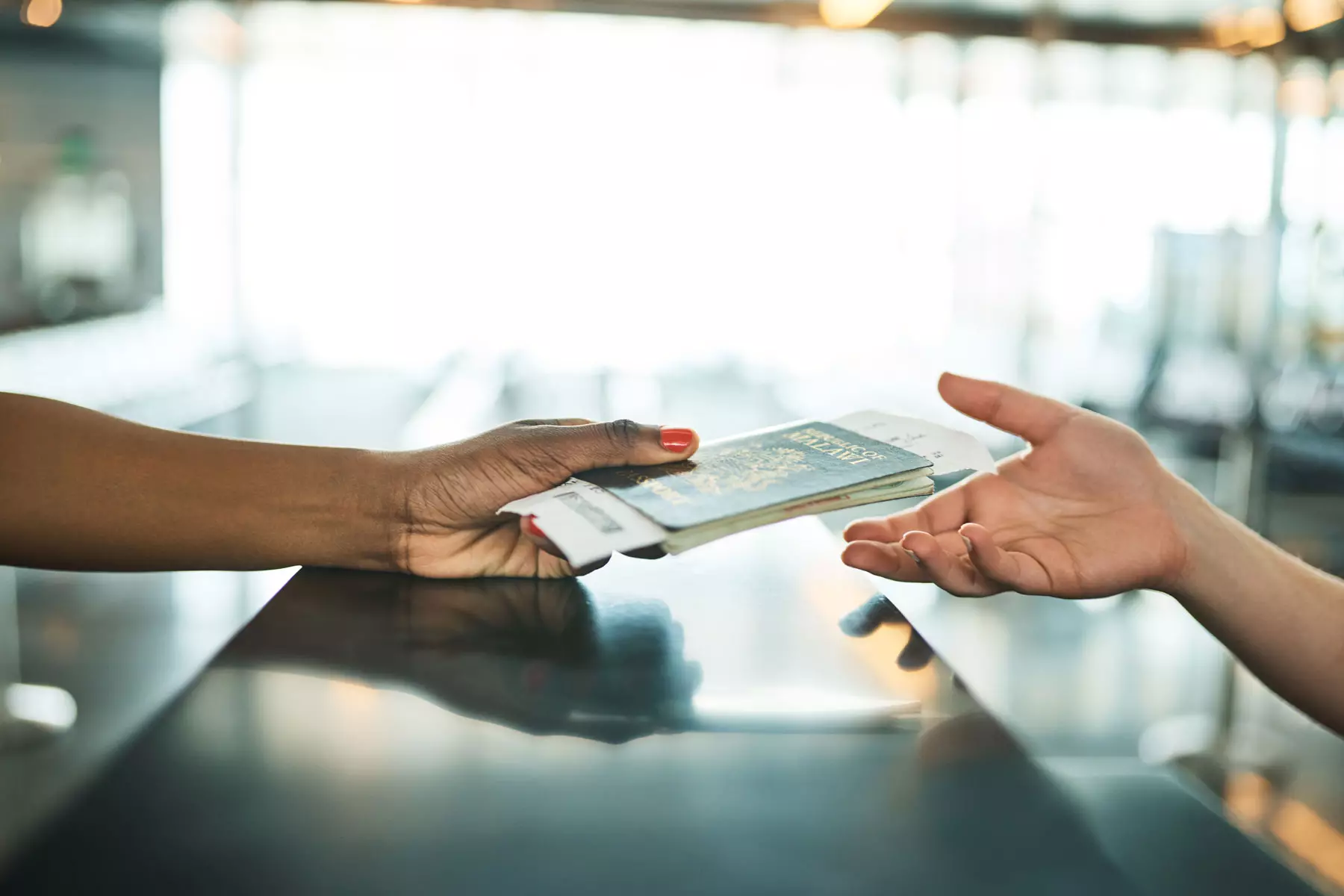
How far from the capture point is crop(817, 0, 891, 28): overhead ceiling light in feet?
16.0

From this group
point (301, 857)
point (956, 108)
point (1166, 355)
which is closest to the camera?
point (301, 857)

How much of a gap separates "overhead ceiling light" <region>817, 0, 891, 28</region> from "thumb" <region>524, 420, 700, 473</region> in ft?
14.9

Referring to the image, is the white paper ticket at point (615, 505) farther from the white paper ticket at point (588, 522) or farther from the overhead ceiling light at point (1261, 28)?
the overhead ceiling light at point (1261, 28)

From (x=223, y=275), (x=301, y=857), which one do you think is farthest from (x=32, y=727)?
(x=223, y=275)

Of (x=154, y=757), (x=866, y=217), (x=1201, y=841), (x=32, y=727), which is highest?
(x=866, y=217)

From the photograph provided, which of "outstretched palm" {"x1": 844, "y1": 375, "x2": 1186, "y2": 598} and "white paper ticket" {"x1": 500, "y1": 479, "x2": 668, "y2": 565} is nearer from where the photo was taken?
"white paper ticket" {"x1": 500, "y1": 479, "x2": 668, "y2": 565}

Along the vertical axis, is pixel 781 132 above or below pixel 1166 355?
above

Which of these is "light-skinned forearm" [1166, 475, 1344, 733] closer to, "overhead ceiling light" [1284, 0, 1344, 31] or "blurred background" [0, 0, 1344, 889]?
"blurred background" [0, 0, 1344, 889]

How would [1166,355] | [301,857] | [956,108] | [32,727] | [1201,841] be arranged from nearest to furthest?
[301,857]
[1201,841]
[32,727]
[1166,355]
[956,108]

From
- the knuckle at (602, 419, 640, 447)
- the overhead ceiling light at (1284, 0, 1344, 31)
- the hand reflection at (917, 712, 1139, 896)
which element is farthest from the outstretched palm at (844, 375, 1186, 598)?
the overhead ceiling light at (1284, 0, 1344, 31)

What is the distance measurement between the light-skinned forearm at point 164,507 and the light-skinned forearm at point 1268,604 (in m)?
0.83

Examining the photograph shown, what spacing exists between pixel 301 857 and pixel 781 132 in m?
6.06

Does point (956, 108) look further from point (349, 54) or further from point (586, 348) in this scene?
point (349, 54)

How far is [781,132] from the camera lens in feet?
19.7
